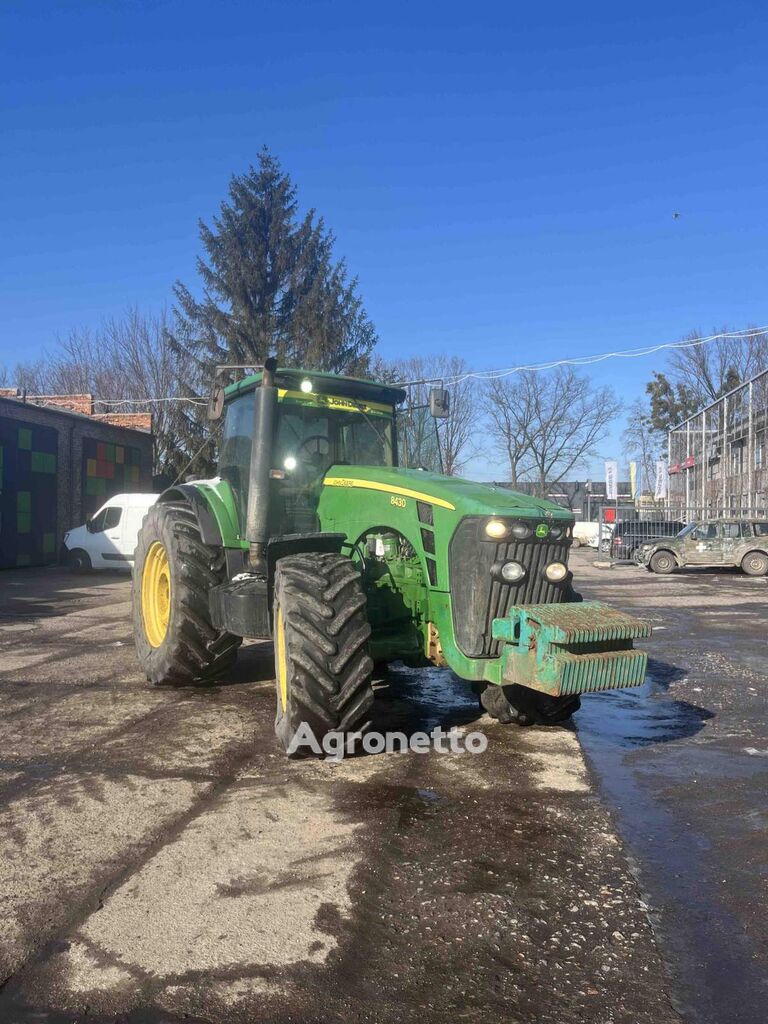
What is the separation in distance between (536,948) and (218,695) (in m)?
4.43

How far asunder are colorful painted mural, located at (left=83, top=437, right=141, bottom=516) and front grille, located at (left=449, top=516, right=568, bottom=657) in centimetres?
2076

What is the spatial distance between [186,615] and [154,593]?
4.18ft

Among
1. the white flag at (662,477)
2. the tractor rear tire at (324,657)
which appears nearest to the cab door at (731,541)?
the white flag at (662,477)

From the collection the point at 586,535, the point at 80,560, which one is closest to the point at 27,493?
the point at 80,560

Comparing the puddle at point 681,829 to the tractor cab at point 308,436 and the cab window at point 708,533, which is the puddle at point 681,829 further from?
the cab window at point 708,533

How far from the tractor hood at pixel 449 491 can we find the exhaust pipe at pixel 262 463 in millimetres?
543

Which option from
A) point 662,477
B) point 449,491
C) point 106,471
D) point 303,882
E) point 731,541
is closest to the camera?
point 303,882

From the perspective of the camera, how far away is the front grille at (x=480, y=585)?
203 inches

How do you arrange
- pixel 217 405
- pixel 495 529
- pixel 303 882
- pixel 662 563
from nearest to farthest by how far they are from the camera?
pixel 303 882 < pixel 495 529 < pixel 217 405 < pixel 662 563

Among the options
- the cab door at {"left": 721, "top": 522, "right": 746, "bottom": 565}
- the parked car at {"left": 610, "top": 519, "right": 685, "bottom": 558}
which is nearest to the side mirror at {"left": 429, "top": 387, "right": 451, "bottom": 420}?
the cab door at {"left": 721, "top": 522, "right": 746, "bottom": 565}

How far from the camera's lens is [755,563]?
22281 mm

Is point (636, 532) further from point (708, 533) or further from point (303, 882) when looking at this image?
point (303, 882)

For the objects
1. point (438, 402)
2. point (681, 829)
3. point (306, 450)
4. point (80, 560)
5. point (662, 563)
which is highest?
point (438, 402)

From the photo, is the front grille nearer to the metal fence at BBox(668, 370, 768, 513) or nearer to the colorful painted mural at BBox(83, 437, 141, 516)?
the colorful painted mural at BBox(83, 437, 141, 516)
